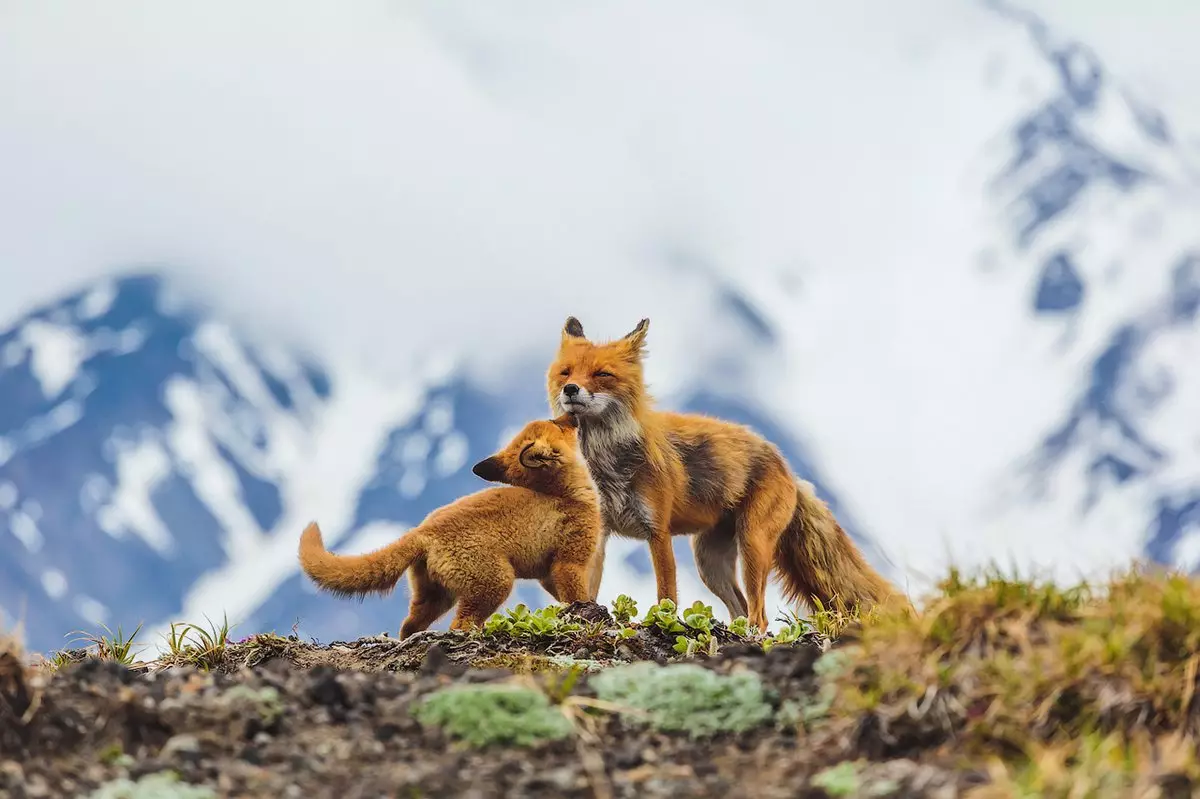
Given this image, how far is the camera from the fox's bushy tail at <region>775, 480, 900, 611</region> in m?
10.3

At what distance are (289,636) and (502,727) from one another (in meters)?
4.78

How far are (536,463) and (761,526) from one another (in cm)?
219

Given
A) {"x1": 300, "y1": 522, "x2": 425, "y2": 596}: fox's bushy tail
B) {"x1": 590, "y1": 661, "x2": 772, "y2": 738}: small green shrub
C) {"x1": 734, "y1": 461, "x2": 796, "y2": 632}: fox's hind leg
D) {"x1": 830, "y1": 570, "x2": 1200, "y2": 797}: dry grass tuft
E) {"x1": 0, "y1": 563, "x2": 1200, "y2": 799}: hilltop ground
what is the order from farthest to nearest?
{"x1": 734, "y1": 461, "x2": 796, "y2": 632}: fox's hind leg
{"x1": 300, "y1": 522, "x2": 425, "y2": 596}: fox's bushy tail
{"x1": 590, "y1": 661, "x2": 772, "y2": 738}: small green shrub
{"x1": 830, "y1": 570, "x2": 1200, "y2": 797}: dry grass tuft
{"x1": 0, "y1": 563, "x2": 1200, "y2": 799}: hilltop ground

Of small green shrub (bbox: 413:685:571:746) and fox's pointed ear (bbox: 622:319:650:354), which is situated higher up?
fox's pointed ear (bbox: 622:319:650:354)

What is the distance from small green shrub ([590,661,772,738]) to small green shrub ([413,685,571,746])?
389 mm

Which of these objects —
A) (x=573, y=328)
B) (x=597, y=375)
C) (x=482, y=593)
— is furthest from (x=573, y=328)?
(x=482, y=593)

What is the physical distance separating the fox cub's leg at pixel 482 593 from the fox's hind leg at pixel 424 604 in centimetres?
22

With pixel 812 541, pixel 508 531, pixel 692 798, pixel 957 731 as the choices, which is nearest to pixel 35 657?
pixel 508 531

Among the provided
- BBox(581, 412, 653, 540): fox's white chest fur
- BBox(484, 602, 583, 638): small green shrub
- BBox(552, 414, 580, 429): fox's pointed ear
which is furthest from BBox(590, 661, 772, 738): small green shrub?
BBox(581, 412, 653, 540): fox's white chest fur

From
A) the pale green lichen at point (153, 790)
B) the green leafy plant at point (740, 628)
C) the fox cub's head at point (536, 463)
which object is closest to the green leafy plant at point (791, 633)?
the green leafy plant at point (740, 628)

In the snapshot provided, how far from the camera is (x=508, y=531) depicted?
26.7 ft

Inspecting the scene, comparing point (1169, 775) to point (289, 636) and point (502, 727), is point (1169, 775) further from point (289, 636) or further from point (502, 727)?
point (289, 636)

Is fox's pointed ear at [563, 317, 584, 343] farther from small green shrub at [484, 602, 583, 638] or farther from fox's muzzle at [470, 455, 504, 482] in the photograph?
small green shrub at [484, 602, 583, 638]

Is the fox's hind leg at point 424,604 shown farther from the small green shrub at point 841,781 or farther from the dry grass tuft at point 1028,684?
the small green shrub at point 841,781
